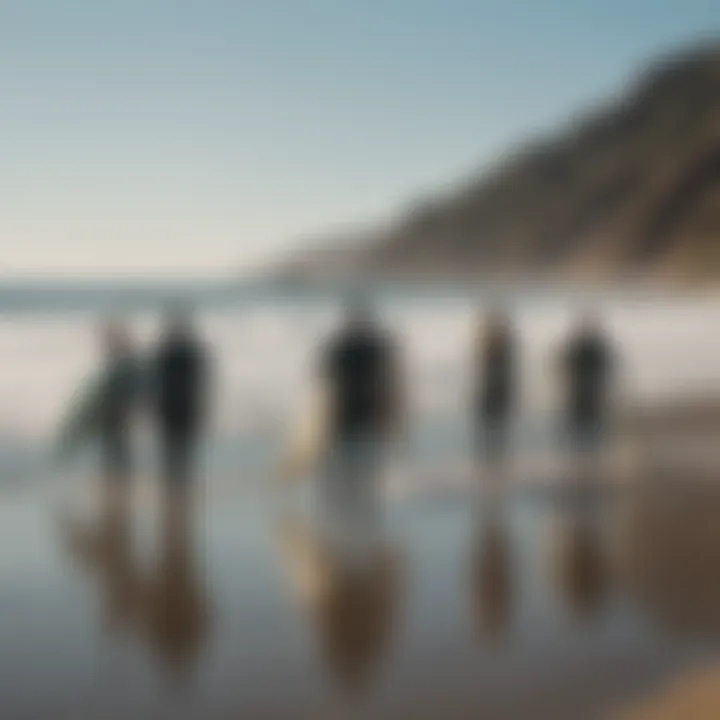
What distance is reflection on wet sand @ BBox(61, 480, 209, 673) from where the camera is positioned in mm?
5121

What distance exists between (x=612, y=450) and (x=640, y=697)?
6.58 m

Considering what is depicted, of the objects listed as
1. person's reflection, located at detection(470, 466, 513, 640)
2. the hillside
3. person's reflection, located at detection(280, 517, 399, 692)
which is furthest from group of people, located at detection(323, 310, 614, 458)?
the hillside

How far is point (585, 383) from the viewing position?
35.9ft

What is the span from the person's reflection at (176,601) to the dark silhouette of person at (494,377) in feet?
13.2

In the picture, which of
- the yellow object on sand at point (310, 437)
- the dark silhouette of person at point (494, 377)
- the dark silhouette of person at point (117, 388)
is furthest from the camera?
the dark silhouette of person at point (494, 377)

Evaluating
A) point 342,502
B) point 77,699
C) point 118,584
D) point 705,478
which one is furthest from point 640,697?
point 705,478

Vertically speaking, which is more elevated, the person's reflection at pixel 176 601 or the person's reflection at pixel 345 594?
the person's reflection at pixel 176 601

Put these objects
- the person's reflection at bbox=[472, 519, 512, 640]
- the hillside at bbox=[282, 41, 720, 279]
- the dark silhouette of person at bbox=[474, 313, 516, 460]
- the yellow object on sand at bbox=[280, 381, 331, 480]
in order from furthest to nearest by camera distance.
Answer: the hillside at bbox=[282, 41, 720, 279], the dark silhouette of person at bbox=[474, 313, 516, 460], the yellow object on sand at bbox=[280, 381, 331, 480], the person's reflection at bbox=[472, 519, 512, 640]

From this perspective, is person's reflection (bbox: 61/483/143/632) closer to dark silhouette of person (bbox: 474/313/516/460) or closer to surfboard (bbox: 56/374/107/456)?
surfboard (bbox: 56/374/107/456)

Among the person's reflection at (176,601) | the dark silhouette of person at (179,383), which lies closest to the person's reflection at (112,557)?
the person's reflection at (176,601)

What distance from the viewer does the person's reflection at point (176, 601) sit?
16.3 feet

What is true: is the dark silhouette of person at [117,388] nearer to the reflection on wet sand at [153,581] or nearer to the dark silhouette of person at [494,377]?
the reflection on wet sand at [153,581]

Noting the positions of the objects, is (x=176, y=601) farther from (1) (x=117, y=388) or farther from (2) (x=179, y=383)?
(1) (x=117, y=388)

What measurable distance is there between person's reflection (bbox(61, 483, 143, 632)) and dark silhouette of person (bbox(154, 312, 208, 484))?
27.3 inches
